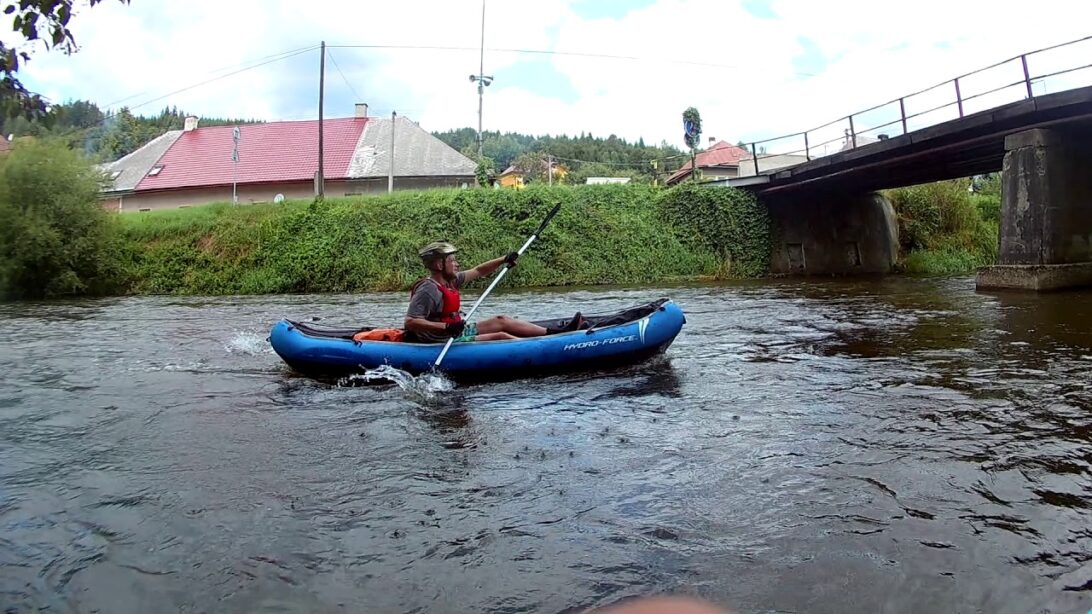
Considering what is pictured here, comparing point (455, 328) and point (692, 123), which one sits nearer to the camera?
point (455, 328)

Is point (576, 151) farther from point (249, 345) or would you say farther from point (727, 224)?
point (249, 345)

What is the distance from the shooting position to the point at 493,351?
679 centimetres

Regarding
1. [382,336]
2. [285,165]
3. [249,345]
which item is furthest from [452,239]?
[382,336]

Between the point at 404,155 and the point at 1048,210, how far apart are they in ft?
81.5

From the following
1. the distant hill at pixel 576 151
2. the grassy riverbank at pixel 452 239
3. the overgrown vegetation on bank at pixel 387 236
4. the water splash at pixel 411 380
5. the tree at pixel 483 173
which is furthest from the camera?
the distant hill at pixel 576 151

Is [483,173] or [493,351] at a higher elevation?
[483,173]

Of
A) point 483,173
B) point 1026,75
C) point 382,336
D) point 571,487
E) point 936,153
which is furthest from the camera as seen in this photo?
point 483,173

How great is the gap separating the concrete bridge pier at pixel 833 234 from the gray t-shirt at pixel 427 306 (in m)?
19.3

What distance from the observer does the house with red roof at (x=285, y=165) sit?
1230 inches

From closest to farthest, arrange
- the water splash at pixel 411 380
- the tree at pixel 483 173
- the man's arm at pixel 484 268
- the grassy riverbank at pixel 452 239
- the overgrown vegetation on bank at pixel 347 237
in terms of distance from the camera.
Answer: the water splash at pixel 411 380, the man's arm at pixel 484 268, the overgrown vegetation on bank at pixel 347 237, the grassy riverbank at pixel 452 239, the tree at pixel 483 173

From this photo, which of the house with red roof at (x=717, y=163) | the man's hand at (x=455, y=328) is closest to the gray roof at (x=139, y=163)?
the house with red roof at (x=717, y=163)

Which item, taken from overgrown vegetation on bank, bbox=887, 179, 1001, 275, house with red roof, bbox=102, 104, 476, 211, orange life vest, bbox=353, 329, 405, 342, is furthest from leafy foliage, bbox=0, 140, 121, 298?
overgrown vegetation on bank, bbox=887, 179, 1001, 275

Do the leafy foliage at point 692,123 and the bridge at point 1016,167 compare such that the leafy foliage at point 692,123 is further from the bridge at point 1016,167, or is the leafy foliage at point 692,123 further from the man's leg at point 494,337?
the man's leg at point 494,337

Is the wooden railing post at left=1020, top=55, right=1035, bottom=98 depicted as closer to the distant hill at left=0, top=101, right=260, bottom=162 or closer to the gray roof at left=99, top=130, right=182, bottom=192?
the distant hill at left=0, top=101, right=260, bottom=162
